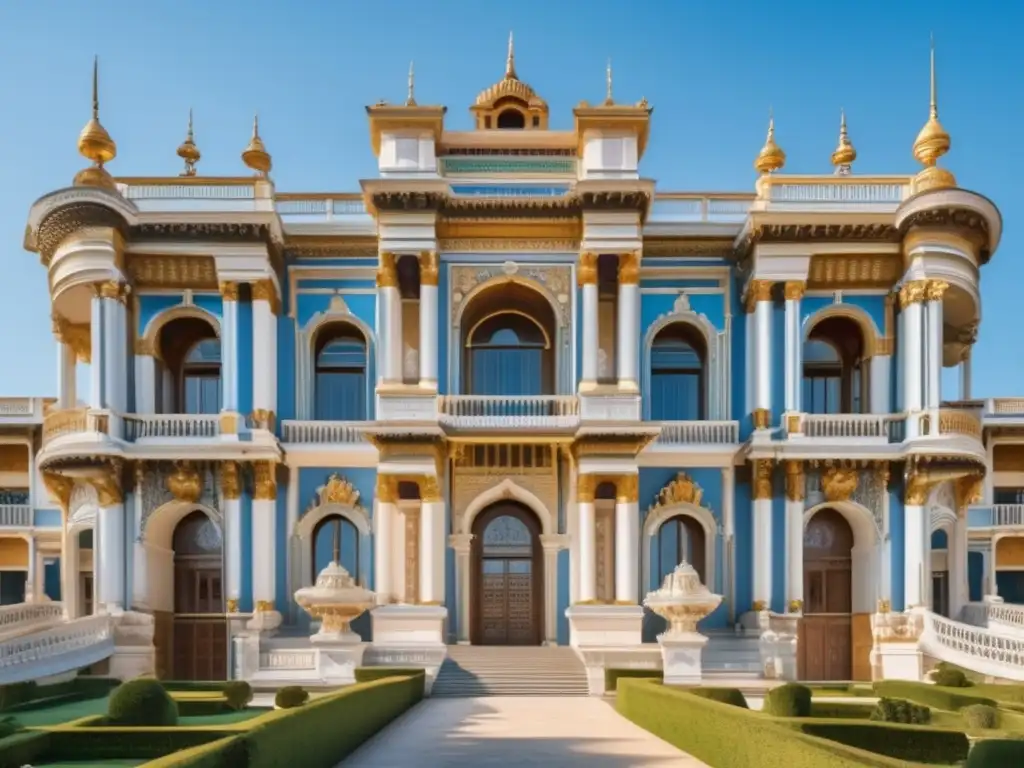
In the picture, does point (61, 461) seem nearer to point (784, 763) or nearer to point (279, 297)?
point (279, 297)

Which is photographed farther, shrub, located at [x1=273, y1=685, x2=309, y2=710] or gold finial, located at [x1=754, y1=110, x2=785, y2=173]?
gold finial, located at [x1=754, y1=110, x2=785, y2=173]

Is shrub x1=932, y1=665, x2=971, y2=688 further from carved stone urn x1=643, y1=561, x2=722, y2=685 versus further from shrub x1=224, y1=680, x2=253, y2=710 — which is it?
shrub x1=224, y1=680, x2=253, y2=710

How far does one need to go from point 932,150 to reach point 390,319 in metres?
15.9

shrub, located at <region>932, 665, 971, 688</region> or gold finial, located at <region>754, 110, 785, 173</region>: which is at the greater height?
gold finial, located at <region>754, 110, 785, 173</region>

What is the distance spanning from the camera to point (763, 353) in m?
28.7

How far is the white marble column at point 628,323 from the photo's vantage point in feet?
90.2

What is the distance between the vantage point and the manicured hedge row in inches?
383

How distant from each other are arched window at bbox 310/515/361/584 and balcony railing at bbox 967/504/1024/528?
20.6 metres

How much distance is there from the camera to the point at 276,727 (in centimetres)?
1123

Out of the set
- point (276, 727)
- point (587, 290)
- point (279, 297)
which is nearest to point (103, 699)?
point (279, 297)

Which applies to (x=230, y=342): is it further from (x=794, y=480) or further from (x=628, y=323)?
(x=794, y=480)

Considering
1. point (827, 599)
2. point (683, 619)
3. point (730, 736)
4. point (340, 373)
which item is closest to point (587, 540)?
point (683, 619)

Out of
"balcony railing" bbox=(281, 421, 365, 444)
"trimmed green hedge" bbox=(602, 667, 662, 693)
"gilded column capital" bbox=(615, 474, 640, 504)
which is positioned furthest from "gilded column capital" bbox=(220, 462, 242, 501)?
"trimmed green hedge" bbox=(602, 667, 662, 693)

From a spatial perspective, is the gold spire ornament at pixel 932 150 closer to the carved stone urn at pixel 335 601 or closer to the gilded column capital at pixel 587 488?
the gilded column capital at pixel 587 488
